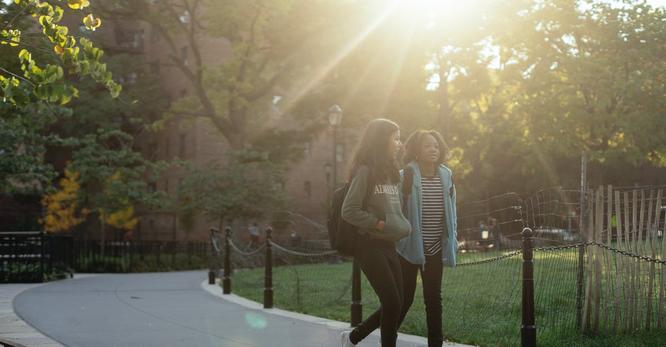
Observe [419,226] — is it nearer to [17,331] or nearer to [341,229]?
[341,229]

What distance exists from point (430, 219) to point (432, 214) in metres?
0.05

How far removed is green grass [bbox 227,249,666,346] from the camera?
818 centimetres

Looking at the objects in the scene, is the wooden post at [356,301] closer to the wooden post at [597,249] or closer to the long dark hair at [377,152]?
the wooden post at [597,249]

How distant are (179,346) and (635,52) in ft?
101

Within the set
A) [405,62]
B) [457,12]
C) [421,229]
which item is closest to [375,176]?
[421,229]

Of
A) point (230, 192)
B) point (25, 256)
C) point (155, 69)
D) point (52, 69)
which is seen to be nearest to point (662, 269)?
point (52, 69)

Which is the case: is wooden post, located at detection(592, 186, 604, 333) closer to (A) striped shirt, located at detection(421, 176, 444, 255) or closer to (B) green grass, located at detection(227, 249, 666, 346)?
(B) green grass, located at detection(227, 249, 666, 346)

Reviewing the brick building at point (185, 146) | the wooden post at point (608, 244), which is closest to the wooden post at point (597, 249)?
the wooden post at point (608, 244)

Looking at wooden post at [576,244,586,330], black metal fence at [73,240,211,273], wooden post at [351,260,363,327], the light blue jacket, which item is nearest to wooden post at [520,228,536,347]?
the light blue jacket

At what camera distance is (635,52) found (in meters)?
34.6

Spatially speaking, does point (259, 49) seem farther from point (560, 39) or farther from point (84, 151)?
point (560, 39)

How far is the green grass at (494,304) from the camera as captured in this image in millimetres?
8180

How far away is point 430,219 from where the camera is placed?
7082 mm

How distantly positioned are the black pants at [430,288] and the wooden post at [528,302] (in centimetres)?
72
